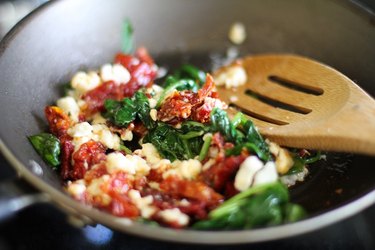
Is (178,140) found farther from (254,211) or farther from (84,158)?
(254,211)

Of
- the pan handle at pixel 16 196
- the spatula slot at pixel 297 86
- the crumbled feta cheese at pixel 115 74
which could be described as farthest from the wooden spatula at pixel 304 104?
the pan handle at pixel 16 196

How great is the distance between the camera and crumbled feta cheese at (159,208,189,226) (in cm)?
120

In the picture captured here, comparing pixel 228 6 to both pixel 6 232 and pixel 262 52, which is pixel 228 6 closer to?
pixel 262 52

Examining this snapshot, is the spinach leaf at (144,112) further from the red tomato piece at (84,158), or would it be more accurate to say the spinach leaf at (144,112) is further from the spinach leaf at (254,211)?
the spinach leaf at (254,211)

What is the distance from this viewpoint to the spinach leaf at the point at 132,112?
5.08ft

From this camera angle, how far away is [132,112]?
1.56m

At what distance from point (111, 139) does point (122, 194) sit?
0.87 ft

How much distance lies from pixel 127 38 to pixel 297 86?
2.33 ft

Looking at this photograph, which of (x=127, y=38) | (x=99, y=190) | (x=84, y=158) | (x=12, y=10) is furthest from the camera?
(x=12, y=10)

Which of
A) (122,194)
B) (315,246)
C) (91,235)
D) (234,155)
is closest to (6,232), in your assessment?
(91,235)

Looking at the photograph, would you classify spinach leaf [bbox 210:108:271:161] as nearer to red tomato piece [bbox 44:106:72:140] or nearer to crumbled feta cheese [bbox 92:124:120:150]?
crumbled feta cheese [bbox 92:124:120:150]

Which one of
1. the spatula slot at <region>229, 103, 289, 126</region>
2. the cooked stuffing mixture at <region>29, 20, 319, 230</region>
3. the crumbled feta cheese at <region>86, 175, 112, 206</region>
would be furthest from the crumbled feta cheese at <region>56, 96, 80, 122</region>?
the spatula slot at <region>229, 103, 289, 126</region>

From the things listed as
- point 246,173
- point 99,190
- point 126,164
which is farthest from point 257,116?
point 99,190

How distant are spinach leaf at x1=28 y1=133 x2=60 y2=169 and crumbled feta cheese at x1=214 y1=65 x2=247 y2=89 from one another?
0.66 meters
